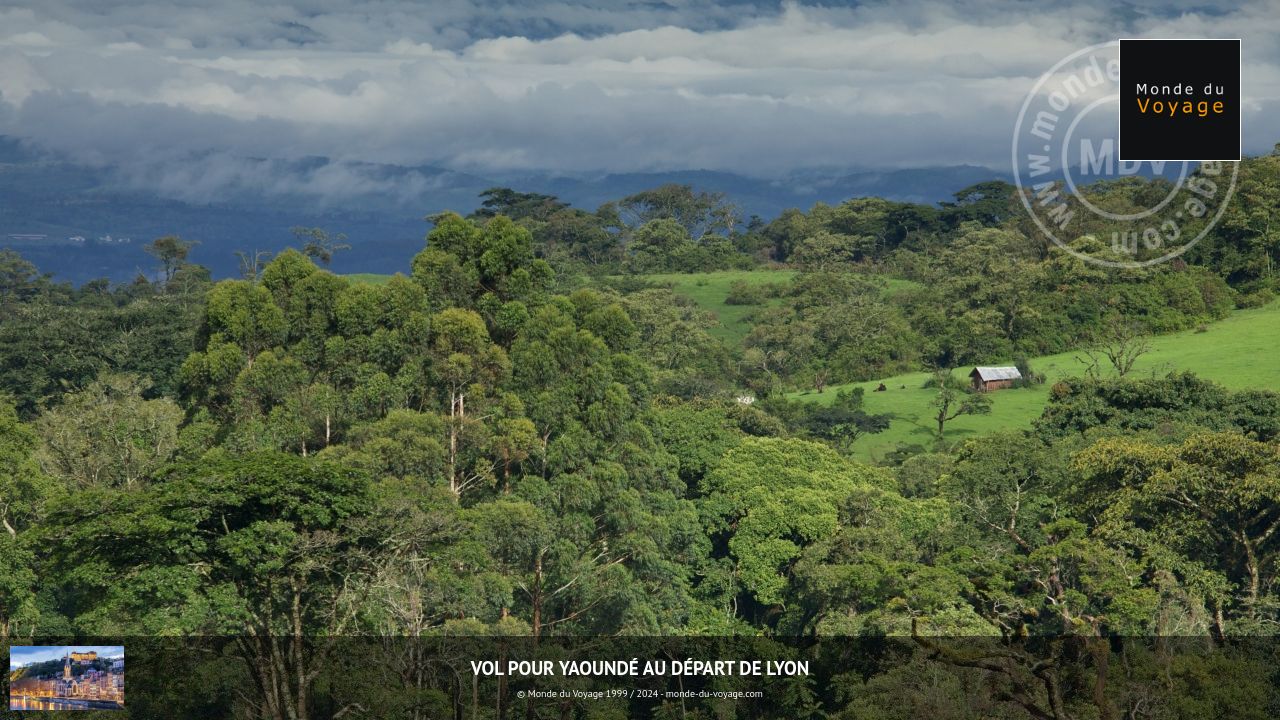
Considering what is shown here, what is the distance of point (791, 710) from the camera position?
27.4 metres

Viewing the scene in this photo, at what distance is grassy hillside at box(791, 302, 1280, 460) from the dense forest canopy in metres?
4.81

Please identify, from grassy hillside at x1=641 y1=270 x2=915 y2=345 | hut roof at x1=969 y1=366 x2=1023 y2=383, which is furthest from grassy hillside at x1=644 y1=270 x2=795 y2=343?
hut roof at x1=969 y1=366 x2=1023 y2=383

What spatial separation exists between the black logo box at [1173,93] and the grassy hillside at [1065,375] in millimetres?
10041

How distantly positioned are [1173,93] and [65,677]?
39555 millimetres

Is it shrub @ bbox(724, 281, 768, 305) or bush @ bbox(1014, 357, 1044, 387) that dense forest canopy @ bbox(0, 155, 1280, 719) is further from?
shrub @ bbox(724, 281, 768, 305)

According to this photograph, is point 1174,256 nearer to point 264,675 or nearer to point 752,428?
point 752,428

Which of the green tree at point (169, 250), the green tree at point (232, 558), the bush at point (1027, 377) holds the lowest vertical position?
the bush at point (1027, 377)

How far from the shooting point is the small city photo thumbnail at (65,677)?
19.6 meters

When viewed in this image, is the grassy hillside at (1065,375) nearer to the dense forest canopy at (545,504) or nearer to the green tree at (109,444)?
the dense forest canopy at (545,504)

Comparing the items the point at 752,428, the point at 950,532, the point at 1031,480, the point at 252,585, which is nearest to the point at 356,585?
the point at 252,585

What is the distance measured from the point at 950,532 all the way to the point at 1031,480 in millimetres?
3893

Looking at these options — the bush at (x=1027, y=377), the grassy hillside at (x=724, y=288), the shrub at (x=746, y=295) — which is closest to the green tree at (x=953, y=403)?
the bush at (x=1027, y=377)

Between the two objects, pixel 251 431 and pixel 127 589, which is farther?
pixel 251 431

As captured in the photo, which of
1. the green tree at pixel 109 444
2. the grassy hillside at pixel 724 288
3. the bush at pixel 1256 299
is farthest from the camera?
the grassy hillside at pixel 724 288
